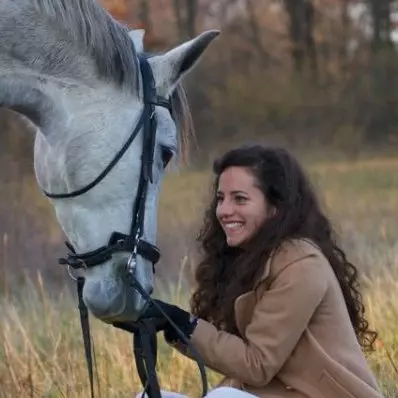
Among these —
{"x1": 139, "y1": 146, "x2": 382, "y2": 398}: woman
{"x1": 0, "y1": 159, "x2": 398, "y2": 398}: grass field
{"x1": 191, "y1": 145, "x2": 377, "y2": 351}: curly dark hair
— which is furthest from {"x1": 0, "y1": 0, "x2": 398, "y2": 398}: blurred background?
{"x1": 139, "y1": 146, "x2": 382, "y2": 398}: woman

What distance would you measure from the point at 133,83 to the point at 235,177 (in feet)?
1.44

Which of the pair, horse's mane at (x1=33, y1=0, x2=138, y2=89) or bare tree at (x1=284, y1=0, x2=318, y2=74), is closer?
horse's mane at (x1=33, y1=0, x2=138, y2=89)

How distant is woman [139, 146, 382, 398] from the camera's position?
8.06ft

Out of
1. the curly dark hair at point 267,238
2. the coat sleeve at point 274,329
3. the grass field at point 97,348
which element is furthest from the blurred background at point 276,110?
the coat sleeve at point 274,329

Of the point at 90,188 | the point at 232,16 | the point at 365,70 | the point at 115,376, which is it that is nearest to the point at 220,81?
the point at 232,16

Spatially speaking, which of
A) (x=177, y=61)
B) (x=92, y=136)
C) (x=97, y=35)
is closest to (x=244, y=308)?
(x=92, y=136)

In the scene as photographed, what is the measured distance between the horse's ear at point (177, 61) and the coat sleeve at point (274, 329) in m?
0.73

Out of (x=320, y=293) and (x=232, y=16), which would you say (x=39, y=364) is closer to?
(x=320, y=293)

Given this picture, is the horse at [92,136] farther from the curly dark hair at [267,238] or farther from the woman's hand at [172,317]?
the curly dark hair at [267,238]

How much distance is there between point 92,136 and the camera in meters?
2.56

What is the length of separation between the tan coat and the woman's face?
0.43 feet

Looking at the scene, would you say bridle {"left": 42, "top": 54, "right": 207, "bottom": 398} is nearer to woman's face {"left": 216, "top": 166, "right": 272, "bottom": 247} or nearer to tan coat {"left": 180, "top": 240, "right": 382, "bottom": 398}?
tan coat {"left": 180, "top": 240, "right": 382, "bottom": 398}

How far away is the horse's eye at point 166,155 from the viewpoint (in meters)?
2.68

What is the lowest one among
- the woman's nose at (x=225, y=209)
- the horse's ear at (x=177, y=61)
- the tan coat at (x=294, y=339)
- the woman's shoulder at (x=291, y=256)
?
the tan coat at (x=294, y=339)
